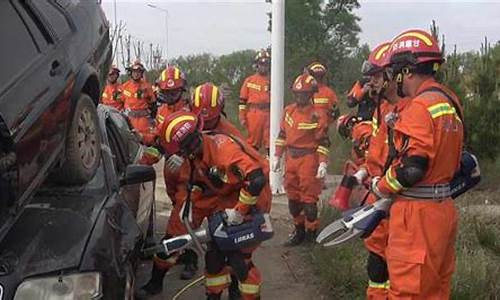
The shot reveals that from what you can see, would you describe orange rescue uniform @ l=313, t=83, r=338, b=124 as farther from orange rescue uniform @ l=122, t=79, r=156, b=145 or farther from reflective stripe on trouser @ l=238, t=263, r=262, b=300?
orange rescue uniform @ l=122, t=79, r=156, b=145

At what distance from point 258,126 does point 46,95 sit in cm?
738

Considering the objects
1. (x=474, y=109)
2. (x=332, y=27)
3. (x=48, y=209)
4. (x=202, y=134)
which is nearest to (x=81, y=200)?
(x=48, y=209)

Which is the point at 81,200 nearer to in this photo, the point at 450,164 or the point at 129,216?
the point at 129,216

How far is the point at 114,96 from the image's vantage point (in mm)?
13242

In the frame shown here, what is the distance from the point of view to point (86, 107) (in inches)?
198

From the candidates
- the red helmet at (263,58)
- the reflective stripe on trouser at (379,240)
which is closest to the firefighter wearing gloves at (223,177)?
the reflective stripe on trouser at (379,240)

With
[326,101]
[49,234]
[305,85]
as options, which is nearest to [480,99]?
[326,101]

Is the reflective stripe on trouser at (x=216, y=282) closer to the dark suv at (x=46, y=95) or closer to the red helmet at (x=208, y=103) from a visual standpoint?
the dark suv at (x=46, y=95)

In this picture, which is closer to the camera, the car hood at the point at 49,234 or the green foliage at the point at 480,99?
the car hood at the point at 49,234

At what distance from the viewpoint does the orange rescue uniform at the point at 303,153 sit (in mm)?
7598

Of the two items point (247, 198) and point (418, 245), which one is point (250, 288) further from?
point (418, 245)

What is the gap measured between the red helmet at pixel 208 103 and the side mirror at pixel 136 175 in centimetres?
106

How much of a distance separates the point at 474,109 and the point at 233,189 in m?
5.50

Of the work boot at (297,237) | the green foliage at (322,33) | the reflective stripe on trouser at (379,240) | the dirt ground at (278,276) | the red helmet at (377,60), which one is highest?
the green foliage at (322,33)
